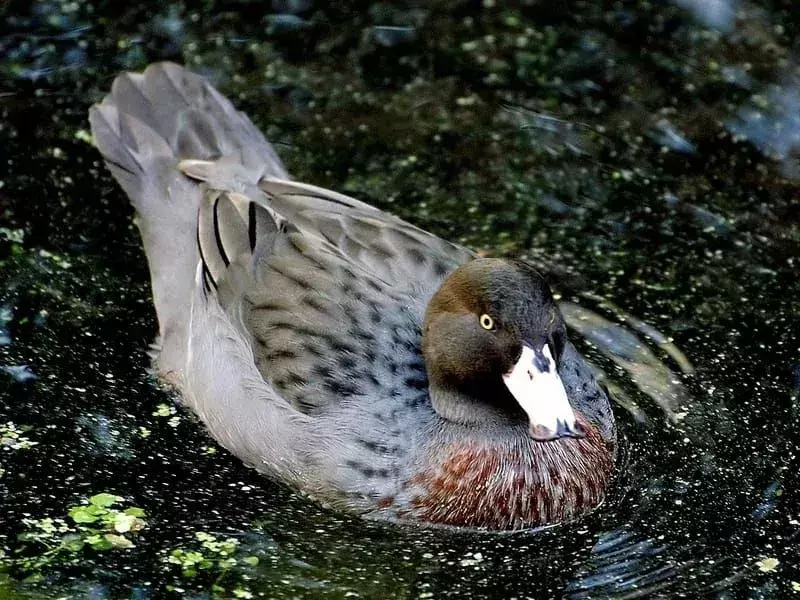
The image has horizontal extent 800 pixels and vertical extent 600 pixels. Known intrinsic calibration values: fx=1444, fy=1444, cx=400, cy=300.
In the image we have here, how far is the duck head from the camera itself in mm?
5773

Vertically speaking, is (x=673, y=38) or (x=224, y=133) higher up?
(x=224, y=133)

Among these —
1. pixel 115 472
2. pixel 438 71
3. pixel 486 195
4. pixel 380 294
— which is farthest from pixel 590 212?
pixel 115 472

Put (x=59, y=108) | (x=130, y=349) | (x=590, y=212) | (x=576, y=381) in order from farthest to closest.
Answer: (x=59, y=108)
(x=590, y=212)
(x=130, y=349)
(x=576, y=381)

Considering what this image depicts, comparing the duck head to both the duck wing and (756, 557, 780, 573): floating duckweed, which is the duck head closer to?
the duck wing

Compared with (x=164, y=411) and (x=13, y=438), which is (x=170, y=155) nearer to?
(x=164, y=411)

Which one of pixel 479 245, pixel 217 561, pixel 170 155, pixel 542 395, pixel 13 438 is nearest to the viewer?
pixel 542 395

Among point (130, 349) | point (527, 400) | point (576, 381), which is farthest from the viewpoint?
point (130, 349)

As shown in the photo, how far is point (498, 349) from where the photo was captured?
588 cm

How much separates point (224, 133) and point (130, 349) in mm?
1277

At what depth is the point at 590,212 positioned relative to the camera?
8.38 metres

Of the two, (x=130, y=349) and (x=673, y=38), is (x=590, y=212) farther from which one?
(x=130, y=349)

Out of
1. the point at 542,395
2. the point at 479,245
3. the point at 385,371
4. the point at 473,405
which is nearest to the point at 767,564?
the point at 542,395

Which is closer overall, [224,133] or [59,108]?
[224,133]

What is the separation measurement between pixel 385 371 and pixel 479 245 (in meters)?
2.06
